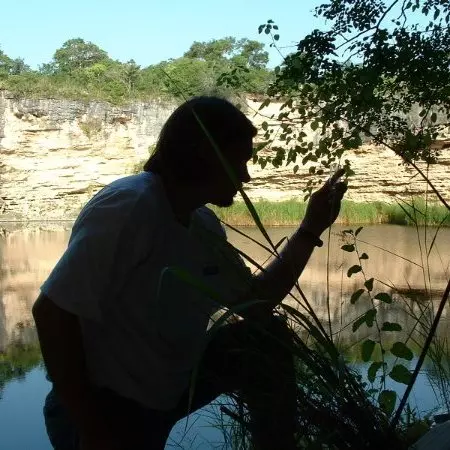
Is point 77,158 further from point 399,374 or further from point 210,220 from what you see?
point 399,374

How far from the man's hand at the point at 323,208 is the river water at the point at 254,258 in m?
0.08

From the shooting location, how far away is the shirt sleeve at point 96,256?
920 millimetres

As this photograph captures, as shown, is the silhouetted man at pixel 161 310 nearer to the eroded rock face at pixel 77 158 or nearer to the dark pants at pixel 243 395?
the dark pants at pixel 243 395

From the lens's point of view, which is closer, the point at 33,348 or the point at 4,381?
the point at 4,381

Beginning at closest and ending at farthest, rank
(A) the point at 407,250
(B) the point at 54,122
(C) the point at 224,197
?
(C) the point at 224,197 < (A) the point at 407,250 < (B) the point at 54,122

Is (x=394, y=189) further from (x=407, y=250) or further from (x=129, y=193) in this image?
(x=129, y=193)

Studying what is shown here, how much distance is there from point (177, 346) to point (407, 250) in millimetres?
6100

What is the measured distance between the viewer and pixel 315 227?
1.30 metres

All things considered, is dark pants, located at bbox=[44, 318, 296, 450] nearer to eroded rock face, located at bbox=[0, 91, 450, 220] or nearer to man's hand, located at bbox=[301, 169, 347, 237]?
man's hand, located at bbox=[301, 169, 347, 237]

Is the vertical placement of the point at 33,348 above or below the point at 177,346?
below

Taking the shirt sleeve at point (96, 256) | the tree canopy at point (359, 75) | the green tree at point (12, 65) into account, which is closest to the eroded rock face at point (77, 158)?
the green tree at point (12, 65)

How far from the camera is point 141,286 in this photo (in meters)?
1.03

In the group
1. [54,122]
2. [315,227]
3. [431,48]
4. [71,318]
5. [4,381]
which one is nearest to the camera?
[71,318]

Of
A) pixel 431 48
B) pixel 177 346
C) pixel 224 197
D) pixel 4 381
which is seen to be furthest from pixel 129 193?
pixel 4 381
